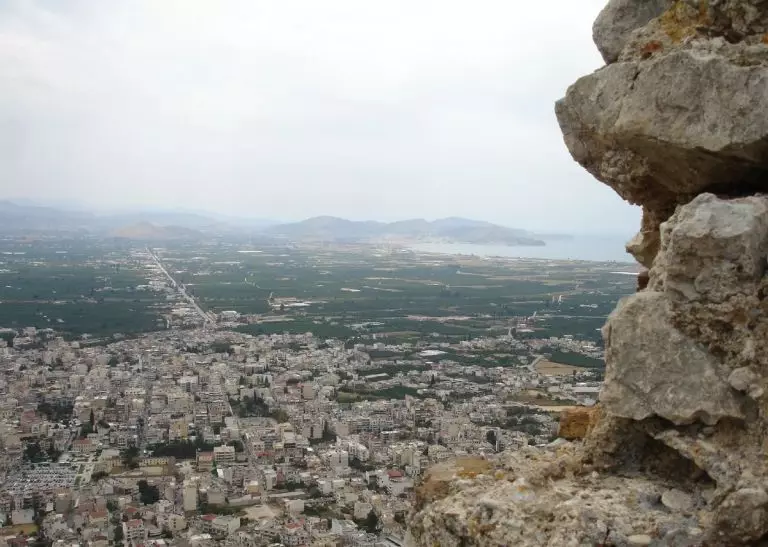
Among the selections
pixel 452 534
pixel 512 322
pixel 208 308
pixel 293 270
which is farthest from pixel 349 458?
pixel 293 270

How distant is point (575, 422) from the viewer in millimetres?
5672

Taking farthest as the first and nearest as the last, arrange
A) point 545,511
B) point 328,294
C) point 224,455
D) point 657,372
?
1. point 328,294
2. point 224,455
3. point 657,372
4. point 545,511

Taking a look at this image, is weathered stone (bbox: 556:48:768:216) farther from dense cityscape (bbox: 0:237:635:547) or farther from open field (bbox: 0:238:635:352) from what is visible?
open field (bbox: 0:238:635:352)

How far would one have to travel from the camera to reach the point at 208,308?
79.2 meters

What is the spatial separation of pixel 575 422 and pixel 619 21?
3.08 metres

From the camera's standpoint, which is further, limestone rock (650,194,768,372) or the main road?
the main road

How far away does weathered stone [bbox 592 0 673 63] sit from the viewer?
5.46 meters

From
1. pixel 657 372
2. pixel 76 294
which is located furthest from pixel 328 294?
pixel 657 372

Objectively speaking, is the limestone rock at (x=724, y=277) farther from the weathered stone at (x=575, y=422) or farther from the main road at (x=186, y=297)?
the main road at (x=186, y=297)

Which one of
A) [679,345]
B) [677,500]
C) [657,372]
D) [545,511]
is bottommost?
[545,511]

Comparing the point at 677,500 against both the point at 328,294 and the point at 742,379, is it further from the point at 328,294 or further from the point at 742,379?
the point at 328,294

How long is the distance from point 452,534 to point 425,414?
114ft

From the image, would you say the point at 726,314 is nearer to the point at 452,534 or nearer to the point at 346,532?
the point at 452,534

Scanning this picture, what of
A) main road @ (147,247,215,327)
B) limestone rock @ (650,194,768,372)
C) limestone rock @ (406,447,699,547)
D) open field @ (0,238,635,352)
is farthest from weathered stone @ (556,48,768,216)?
main road @ (147,247,215,327)
